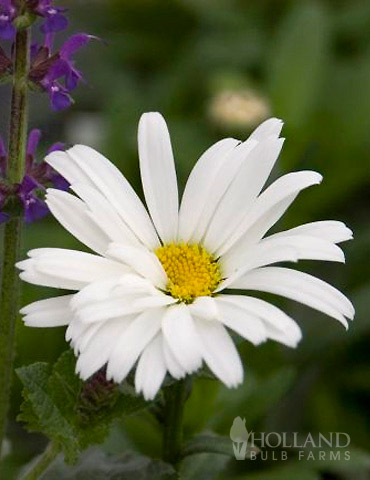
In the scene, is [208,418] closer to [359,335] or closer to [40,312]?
[359,335]

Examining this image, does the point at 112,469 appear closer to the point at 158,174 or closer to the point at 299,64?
the point at 158,174

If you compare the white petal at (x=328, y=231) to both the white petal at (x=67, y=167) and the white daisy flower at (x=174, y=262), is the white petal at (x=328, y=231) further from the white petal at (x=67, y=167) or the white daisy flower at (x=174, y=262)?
the white petal at (x=67, y=167)

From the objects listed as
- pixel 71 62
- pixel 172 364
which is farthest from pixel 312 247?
pixel 71 62

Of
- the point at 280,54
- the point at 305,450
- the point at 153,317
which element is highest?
the point at 280,54

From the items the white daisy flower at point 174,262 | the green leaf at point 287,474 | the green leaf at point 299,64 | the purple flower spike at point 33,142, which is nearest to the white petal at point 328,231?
the white daisy flower at point 174,262

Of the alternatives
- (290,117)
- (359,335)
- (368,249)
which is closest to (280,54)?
(290,117)

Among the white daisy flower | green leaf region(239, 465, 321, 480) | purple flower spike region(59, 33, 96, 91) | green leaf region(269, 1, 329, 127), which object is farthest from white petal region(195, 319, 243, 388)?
green leaf region(269, 1, 329, 127)

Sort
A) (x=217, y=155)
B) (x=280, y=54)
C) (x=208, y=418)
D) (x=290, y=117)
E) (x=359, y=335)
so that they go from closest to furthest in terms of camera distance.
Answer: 1. (x=217, y=155)
2. (x=208, y=418)
3. (x=359, y=335)
4. (x=290, y=117)
5. (x=280, y=54)
